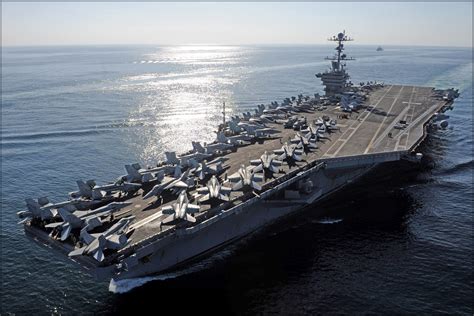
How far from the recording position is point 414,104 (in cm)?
6366

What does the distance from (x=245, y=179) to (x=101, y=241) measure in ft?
40.5

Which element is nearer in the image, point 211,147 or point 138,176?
point 138,176

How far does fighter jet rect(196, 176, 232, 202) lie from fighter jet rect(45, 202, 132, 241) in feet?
22.7

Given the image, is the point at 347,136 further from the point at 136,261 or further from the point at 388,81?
the point at 388,81

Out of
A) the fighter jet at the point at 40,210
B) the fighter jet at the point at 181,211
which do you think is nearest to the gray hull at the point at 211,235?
the fighter jet at the point at 181,211

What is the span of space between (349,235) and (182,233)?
1514 cm

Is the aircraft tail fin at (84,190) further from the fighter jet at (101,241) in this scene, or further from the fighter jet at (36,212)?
the fighter jet at (101,241)

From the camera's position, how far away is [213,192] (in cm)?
2905

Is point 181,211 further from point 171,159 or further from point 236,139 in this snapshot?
point 236,139

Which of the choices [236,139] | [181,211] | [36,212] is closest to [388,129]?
[236,139]

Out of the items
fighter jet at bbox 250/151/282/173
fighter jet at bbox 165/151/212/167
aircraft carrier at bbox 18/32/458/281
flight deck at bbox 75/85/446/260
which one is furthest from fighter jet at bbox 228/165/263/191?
fighter jet at bbox 165/151/212/167

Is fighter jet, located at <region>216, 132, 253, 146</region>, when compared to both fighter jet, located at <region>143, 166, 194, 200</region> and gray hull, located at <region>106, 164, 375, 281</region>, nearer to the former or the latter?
fighter jet, located at <region>143, 166, 194, 200</region>

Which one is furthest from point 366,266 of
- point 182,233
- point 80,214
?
point 80,214

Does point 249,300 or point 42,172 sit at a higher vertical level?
point 42,172
